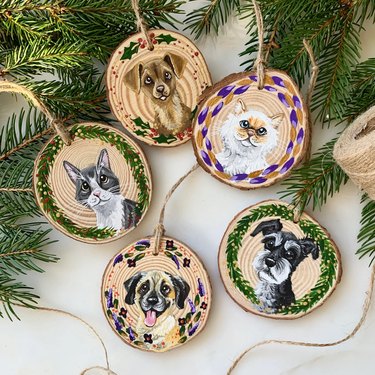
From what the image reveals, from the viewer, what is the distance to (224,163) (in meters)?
0.82

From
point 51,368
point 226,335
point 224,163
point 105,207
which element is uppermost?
point 224,163

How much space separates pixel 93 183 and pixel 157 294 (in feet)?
0.57

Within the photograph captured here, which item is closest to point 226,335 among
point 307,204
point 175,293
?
point 175,293

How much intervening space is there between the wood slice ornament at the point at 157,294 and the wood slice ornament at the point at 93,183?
0.16 feet

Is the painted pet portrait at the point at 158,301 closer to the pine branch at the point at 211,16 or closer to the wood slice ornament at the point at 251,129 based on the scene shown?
the wood slice ornament at the point at 251,129

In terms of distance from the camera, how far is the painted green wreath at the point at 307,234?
0.80m

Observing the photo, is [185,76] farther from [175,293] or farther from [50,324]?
[50,324]

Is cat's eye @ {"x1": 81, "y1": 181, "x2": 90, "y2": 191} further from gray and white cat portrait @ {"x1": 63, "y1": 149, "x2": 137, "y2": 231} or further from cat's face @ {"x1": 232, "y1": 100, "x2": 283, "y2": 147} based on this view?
cat's face @ {"x1": 232, "y1": 100, "x2": 283, "y2": 147}

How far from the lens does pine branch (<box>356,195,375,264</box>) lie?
0.78m

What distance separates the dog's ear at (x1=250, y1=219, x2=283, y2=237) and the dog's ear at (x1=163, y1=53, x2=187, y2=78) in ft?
0.73

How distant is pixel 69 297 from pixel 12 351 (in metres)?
0.12

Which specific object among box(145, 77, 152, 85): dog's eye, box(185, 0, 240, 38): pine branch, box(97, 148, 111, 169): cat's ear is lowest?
box(97, 148, 111, 169): cat's ear

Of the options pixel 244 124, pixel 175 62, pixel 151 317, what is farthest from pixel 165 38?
pixel 151 317

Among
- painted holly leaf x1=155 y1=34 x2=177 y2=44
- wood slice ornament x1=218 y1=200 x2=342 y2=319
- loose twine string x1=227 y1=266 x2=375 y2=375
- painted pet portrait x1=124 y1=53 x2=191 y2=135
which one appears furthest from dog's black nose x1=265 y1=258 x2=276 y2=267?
painted holly leaf x1=155 y1=34 x2=177 y2=44
